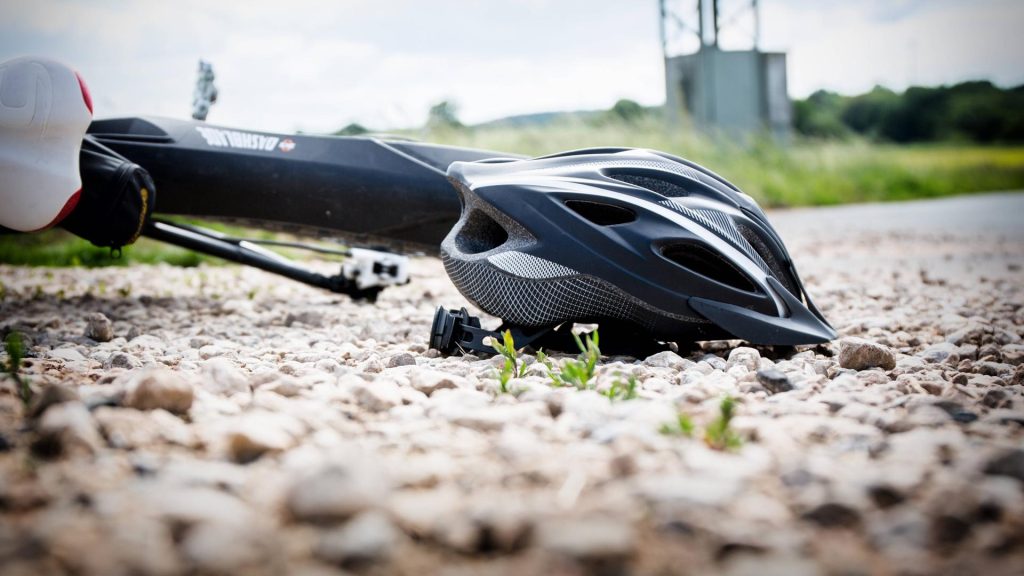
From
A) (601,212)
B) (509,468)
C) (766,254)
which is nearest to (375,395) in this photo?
(509,468)

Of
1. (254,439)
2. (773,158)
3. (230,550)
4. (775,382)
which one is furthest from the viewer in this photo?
(773,158)

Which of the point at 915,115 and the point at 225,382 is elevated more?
the point at 915,115

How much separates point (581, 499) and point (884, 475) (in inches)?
19.4

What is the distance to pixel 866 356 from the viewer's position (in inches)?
89.3

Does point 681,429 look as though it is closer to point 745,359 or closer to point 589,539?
point 589,539

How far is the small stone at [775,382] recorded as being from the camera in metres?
1.92

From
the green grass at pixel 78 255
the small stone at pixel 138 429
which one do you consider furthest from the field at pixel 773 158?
the small stone at pixel 138 429

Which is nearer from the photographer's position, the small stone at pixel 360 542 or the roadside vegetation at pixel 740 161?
the small stone at pixel 360 542

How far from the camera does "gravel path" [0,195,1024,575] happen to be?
1.00m

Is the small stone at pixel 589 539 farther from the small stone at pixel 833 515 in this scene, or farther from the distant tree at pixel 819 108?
the distant tree at pixel 819 108

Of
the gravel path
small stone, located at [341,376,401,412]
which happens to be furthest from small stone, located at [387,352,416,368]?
small stone, located at [341,376,401,412]

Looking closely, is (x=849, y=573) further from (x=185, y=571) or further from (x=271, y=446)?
(x=271, y=446)

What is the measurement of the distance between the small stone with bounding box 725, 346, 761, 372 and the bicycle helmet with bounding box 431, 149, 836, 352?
0.08 meters

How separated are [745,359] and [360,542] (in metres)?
1.64
